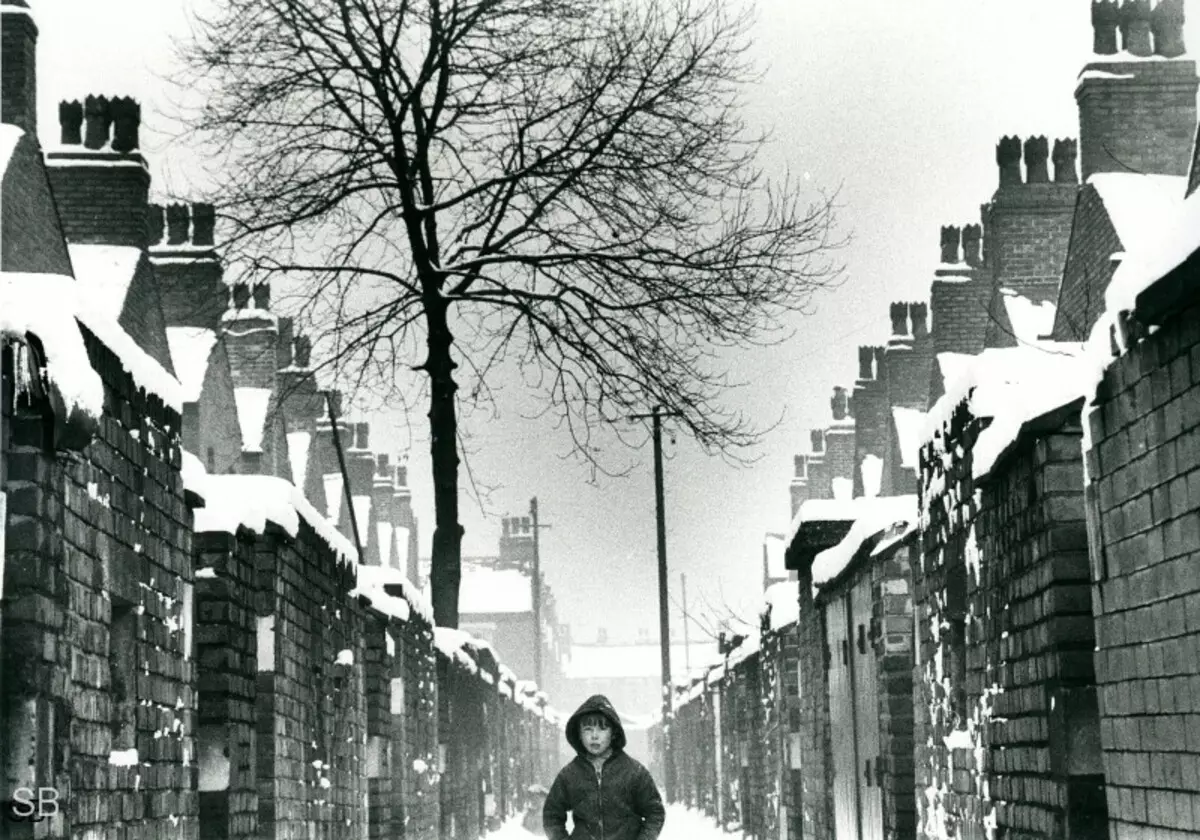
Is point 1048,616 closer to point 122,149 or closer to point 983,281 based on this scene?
point 122,149

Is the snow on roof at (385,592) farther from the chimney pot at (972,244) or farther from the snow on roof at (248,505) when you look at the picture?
the chimney pot at (972,244)

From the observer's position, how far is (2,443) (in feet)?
18.3

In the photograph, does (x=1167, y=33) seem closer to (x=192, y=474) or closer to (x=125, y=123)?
(x=125, y=123)

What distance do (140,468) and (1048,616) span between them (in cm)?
382

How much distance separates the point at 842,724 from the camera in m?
13.1

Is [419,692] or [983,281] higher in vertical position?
[983,281]

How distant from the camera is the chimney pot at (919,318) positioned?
32.5 metres

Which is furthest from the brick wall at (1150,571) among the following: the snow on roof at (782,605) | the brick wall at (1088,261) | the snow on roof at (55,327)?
the brick wall at (1088,261)

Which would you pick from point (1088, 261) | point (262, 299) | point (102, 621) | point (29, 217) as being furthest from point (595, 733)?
point (262, 299)

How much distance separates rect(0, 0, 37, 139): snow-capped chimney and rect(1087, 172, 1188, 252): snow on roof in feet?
39.5

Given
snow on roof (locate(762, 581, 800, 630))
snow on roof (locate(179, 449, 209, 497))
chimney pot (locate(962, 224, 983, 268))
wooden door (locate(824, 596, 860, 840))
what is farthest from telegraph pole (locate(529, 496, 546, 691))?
snow on roof (locate(179, 449, 209, 497))

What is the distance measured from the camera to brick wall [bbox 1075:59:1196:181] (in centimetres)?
2119

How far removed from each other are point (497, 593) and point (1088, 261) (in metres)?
65.6

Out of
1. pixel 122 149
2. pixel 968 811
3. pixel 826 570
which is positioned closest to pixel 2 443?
pixel 968 811
